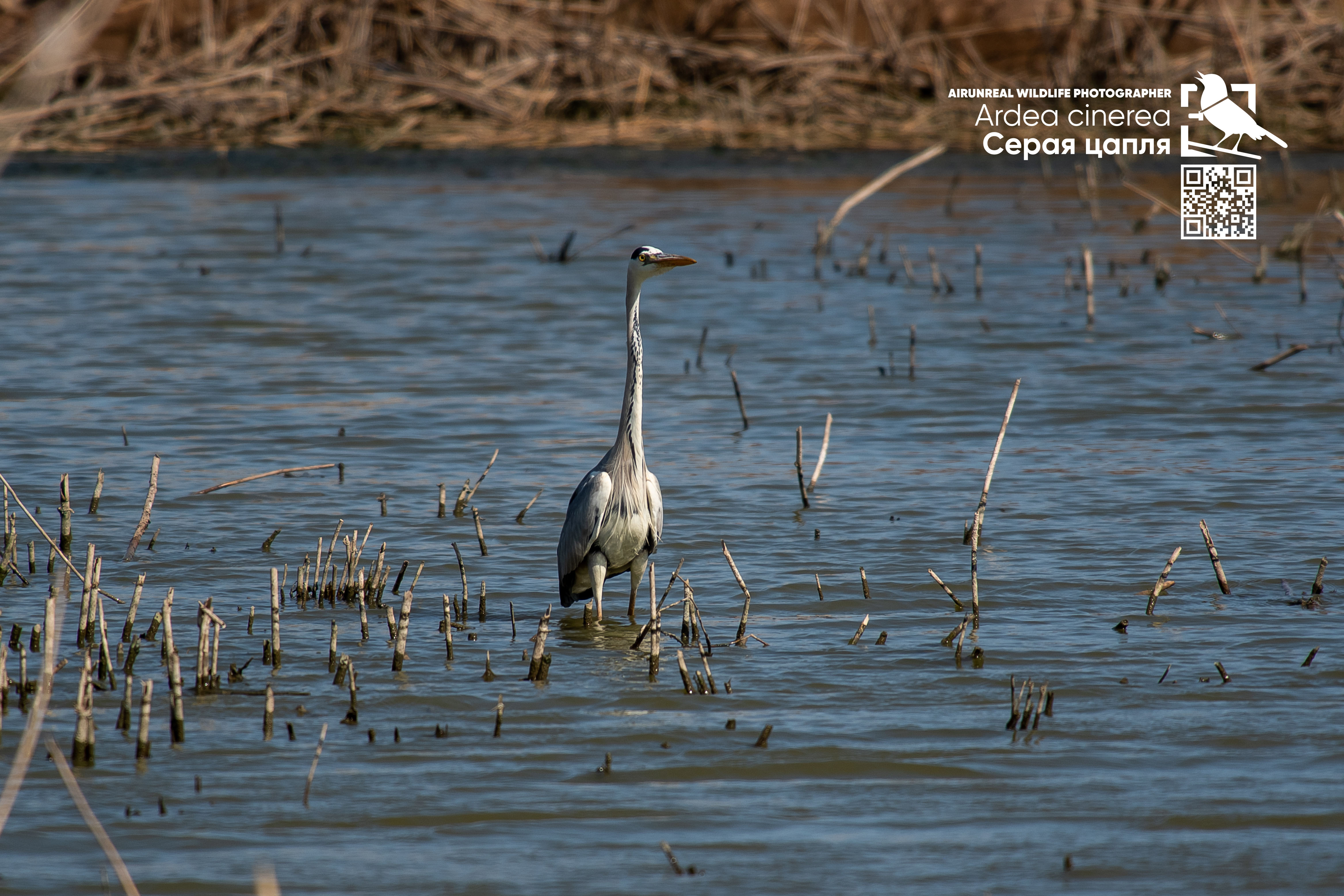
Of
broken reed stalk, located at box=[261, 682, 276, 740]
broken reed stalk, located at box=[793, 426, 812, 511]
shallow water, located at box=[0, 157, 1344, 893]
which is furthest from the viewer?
broken reed stalk, located at box=[793, 426, 812, 511]

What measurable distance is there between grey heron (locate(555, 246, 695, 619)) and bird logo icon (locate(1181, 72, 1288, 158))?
11412 mm

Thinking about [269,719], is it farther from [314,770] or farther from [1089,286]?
[1089,286]

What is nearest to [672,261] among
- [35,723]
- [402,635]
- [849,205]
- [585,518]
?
[585,518]

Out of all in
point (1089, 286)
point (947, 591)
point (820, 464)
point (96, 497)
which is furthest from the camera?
point (1089, 286)

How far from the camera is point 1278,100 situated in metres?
19.2

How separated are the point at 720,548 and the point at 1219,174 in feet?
39.7

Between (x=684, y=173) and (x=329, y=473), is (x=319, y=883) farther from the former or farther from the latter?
(x=684, y=173)

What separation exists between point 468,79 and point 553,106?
1.14m

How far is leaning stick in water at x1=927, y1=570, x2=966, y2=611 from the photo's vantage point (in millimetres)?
6012

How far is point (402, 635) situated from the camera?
5.53 meters

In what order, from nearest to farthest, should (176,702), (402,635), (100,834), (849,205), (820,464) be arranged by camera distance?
(100,834) → (176,702) → (402,635) → (820,464) → (849,205)

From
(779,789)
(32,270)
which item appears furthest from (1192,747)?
(32,270)

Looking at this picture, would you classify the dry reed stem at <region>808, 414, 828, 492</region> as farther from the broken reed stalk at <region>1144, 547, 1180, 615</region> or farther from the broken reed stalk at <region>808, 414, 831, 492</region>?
the broken reed stalk at <region>1144, 547, 1180, 615</region>

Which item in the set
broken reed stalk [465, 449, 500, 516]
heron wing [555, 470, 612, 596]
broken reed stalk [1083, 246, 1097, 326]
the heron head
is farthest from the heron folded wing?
broken reed stalk [1083, 246, 1097, 326]
